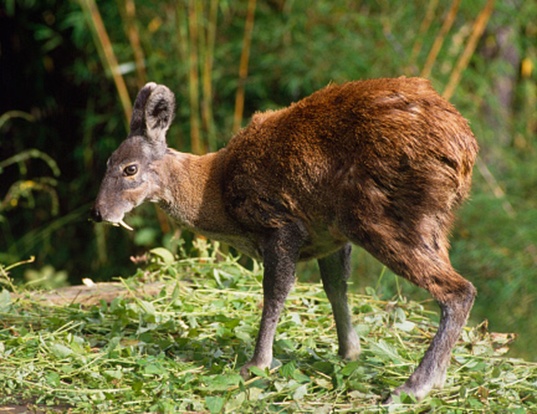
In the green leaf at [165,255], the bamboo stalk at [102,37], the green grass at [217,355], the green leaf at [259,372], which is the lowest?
the green grass at [217,355]

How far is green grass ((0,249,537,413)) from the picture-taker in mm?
3947

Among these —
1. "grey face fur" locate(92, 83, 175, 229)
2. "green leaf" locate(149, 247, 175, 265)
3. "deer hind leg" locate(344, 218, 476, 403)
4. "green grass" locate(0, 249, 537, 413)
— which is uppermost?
"grey face fur" locate(92, 83, 175, 229)

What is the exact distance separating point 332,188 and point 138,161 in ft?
3.63

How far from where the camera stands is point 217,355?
455 cm

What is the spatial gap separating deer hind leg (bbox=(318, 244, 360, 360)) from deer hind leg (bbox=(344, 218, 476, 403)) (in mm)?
590

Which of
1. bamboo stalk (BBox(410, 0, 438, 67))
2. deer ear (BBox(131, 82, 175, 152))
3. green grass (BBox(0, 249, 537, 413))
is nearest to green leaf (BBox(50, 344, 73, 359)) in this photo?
green grass (BBox(0, 249, 537, 413))

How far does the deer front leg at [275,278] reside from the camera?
4.27m

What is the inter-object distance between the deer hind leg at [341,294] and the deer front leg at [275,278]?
12.4 inches

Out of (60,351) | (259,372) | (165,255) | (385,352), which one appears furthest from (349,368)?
(165,255)

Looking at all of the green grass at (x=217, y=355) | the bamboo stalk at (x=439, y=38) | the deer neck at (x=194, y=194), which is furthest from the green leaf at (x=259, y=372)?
the bamboo stalk at (x=439, y=38)

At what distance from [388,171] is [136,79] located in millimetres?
4426

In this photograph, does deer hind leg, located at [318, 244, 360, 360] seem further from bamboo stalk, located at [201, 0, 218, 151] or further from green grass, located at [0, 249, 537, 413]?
bamboo stalk, located at [201, 0, 218, 151]

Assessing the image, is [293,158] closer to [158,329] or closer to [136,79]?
[158,329]

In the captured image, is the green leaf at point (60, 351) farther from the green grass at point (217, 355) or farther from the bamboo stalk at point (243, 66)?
the bamboo stalk at point (243, 66)
